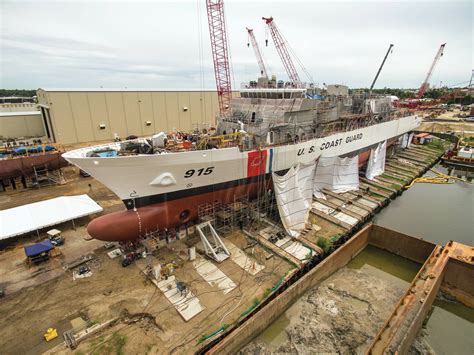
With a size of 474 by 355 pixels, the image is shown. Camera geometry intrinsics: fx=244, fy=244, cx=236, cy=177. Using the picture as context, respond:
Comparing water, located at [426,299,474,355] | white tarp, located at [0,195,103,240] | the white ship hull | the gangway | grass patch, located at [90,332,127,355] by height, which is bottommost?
water, located at [426,299,474,355]

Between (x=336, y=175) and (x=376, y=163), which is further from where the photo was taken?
(x=376, y=163)

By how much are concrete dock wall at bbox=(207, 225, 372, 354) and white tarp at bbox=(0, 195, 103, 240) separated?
9.49 meters

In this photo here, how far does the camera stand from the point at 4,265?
384 inches

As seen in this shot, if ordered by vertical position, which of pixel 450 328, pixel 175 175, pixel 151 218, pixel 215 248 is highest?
pixel 175 175

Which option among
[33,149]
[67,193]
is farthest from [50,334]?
[33,149]

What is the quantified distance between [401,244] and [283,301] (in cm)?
731

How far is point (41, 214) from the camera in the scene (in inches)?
458

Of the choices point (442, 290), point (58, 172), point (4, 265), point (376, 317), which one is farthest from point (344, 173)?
point (58, 172)

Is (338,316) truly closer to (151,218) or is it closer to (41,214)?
(151,218)

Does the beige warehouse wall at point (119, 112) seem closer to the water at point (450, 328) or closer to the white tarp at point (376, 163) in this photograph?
the white tarp at point (376, 163)

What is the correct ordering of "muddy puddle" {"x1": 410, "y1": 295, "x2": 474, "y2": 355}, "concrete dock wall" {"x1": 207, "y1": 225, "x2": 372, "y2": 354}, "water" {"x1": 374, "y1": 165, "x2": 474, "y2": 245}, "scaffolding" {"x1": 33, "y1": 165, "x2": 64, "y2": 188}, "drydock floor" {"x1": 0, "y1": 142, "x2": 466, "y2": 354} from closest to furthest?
"concrete dock wall" {"x1": 207, "y1": 225, "x2": 372, "y2": 354}
"drydock floor" {"x1": 0, "y1": 142, "x2": 466, "y2": 354}
"muddy puddle" {"x1": 410, "y1": 295, "x2": 474, "y2": 355}
"water" {"x1": 374, "y1": 165, "x2": 474, "y2": 245}
"scaffolding" {"x1": 33, "y1": 165, "x2": 64, "y2": 188}

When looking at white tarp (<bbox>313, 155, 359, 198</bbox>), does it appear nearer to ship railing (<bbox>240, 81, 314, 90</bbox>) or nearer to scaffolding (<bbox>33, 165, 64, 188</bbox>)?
ship railing (<bbox>240, 81, 314, 90</bbox>)

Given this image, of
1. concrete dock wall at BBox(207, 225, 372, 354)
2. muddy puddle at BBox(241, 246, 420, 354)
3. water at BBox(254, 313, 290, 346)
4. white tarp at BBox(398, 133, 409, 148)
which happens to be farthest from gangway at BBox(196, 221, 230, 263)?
white tarp at BBox(398, 133, 409, 148)

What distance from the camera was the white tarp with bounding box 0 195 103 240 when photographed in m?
10.6
